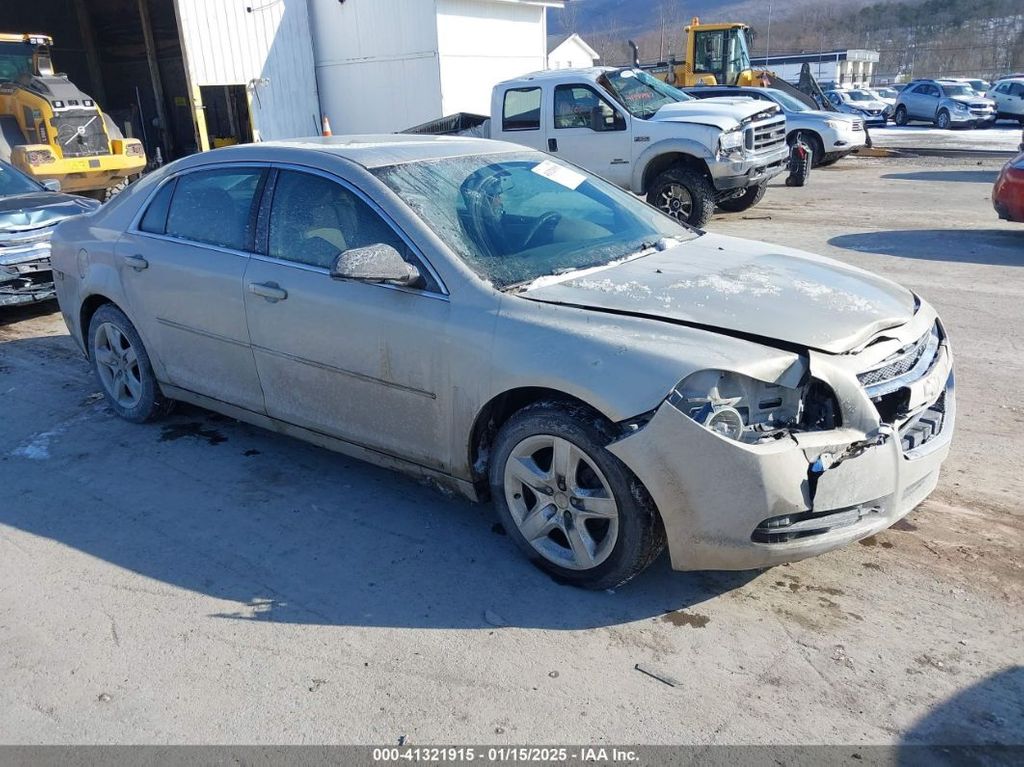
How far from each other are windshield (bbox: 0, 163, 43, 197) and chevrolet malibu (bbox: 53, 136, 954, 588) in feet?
14.9

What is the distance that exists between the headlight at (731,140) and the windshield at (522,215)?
673 centimetres

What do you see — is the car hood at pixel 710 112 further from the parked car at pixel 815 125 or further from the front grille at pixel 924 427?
the front grille at pixel 924 427

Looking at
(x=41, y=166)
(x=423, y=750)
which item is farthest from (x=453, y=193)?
(x=41, y=166)

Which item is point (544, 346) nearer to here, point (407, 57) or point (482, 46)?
point (407, 57)

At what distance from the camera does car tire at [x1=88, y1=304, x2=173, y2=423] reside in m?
5.08

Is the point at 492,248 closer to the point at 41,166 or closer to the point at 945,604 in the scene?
the point at 945,604

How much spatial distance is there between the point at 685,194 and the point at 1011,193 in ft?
12.3

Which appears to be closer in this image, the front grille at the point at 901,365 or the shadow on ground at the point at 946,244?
the front grille at the point at 901,365

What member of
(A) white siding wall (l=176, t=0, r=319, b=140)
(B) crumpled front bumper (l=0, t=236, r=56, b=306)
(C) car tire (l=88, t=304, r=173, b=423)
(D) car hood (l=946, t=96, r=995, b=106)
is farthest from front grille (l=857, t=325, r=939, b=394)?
(D) car hood (l=946, t=96, r=995, b=106)

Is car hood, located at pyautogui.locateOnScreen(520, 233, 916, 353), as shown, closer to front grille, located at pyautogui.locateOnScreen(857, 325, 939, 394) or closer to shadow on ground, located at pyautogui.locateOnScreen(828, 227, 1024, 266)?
front grille, located at pyautogui.locateOnScreen(857, 325, 939, 394)

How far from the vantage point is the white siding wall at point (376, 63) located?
831 inches

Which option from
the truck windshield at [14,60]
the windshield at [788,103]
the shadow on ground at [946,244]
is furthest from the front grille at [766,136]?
the truck windshield at [14,60]

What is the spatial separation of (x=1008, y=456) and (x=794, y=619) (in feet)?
6.64

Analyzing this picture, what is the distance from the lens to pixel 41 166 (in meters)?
13.9
